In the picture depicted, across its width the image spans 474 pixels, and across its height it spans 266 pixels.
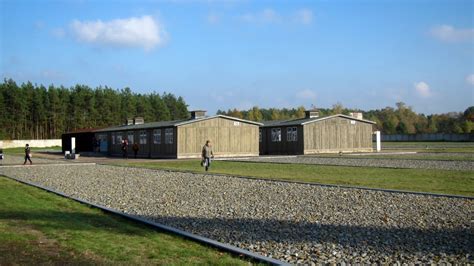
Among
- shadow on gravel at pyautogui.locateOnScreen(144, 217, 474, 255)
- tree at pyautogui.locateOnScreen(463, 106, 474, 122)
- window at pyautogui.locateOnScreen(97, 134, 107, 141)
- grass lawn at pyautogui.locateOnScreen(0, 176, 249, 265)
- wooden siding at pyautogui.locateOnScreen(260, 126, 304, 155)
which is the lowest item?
shadow on gravel at pyautogui.locateOnScreen(144, 217, 474, 255)

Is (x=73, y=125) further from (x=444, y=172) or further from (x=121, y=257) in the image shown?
(x=121, y=257)

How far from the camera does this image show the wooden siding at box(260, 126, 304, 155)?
4875 cm

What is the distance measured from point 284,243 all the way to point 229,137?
1494 inches

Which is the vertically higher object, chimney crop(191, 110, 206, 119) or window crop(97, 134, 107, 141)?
chimney crop(191, 110, 206, 119)

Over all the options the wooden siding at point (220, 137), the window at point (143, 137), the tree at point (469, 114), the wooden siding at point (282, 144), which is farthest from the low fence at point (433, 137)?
Answer: the window at point (143, 137)

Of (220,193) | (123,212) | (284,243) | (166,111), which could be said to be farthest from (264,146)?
(166,111)

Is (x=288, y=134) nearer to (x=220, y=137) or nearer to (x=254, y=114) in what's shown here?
(x=220, y=137)

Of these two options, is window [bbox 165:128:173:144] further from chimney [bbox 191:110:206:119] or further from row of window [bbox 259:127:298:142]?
row of window [bbox 259:127:298:142]

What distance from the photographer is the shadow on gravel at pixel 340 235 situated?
8438mm

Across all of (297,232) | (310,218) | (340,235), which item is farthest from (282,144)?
(340,235)

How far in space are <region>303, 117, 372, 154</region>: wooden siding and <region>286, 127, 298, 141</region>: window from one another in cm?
125

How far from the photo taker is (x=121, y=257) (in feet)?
25.0

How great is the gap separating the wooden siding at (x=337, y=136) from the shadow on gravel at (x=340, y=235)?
124 feet

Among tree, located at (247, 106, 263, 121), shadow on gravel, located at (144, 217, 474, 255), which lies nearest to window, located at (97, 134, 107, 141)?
shadow on gravel, located at (144, 217, 474, 255)
